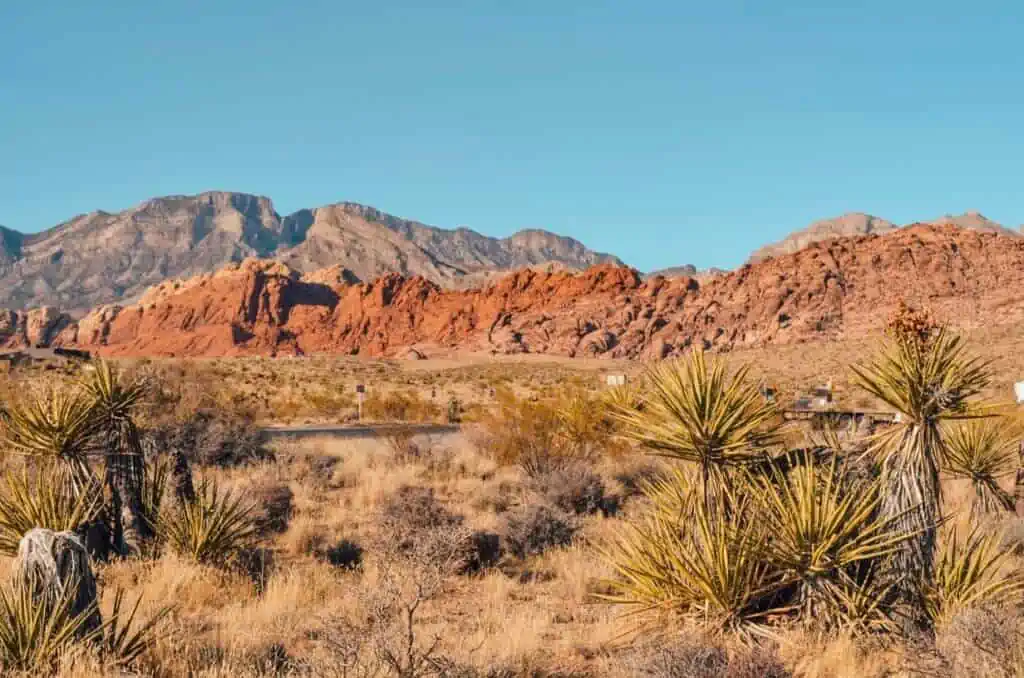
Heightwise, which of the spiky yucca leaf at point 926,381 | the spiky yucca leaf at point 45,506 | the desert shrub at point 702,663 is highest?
the spiky yucca leaf at point 926,381

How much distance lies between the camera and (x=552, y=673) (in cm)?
561

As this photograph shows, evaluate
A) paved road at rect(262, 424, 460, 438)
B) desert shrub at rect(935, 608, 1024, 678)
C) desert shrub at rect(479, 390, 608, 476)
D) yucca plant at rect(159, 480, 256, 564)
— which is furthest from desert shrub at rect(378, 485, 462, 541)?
paved road at rect(262, 424, 460, 438)

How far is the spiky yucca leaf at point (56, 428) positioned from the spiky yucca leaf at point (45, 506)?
22 centimetres

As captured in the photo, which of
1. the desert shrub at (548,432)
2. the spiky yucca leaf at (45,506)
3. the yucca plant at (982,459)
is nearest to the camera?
the spiky yucca leaf at (45,506)

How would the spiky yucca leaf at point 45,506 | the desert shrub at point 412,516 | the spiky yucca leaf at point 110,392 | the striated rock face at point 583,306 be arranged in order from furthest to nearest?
the striated rock face at point 583,306 → the desert shrub at point 412,516 → the spiky yucca leaf at point 110,392 → the spiky yucca leaf at point 45,506

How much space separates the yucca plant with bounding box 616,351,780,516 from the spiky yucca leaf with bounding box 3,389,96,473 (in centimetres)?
536

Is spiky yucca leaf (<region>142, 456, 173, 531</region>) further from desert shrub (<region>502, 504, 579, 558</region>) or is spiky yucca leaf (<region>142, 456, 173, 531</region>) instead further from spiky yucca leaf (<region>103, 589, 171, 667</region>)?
desert shrub (<region>502, 504, 579, 558</region>)

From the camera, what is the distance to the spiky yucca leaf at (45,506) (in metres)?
7.10

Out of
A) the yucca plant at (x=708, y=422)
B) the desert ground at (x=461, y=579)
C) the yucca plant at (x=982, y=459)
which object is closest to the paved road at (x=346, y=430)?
the desert ground at (x=461, y=579)

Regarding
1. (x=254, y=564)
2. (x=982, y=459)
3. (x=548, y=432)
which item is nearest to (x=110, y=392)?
(x=254, y=564)

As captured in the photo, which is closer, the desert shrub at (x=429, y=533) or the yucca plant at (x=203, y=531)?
the yucca plant at (x=203, y=531)

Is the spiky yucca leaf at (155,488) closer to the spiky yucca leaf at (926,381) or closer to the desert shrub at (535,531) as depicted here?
the desert shrub at (535,531)

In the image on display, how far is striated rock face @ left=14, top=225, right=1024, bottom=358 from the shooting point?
68.8 meters

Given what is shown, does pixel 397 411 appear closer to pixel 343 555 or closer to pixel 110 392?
pixel 343 555
